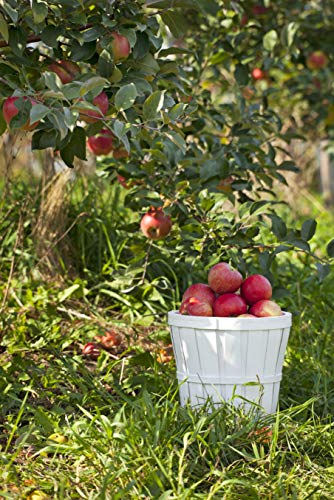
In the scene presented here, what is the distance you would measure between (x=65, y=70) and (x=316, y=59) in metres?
2.31

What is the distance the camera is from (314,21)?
369 cm

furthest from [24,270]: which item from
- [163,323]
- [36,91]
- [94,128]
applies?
[36,91]

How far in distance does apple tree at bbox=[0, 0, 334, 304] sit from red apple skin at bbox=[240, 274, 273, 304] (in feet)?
0.34

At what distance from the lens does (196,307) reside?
2.11 metres

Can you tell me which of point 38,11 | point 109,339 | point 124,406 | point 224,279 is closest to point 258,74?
point 109,339

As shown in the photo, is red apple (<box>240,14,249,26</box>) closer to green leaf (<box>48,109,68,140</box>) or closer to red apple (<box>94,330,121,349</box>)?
red apple (<box>94,330,121,349</box>)

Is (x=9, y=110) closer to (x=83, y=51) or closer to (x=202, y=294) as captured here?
(x=83, y=51)

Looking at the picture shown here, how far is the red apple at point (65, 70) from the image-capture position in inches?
77.4

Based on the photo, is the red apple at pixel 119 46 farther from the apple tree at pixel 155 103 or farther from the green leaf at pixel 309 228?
the green leaf at pixel 309 228

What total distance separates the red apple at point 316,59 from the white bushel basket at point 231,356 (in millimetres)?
2269

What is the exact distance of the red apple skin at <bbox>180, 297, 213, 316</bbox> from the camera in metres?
2.11

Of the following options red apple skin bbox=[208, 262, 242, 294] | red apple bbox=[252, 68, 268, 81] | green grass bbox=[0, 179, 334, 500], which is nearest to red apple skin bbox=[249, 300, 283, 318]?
red apple skin bbox=[208, 262, 242, 294]

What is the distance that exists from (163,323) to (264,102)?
3.44 ft

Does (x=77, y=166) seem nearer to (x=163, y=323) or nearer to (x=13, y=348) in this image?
(x=163, y=323)
